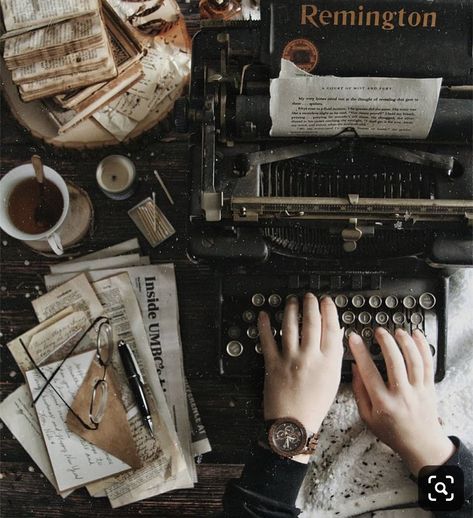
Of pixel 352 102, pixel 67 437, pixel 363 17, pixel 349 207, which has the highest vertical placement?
pixel 363 17

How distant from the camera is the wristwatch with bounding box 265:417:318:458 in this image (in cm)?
113

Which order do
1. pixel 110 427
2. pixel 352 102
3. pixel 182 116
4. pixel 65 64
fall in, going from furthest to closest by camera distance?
pixel 110 427
pixel 65 64
pixel 182 116
pixel 352 102

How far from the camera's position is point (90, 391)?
1.33 meters

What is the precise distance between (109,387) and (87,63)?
0.61 metres

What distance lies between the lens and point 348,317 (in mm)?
1233

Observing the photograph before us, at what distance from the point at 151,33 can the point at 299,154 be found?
1.48 feet

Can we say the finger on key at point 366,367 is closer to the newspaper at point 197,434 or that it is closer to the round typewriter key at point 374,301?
the round typewriter key at point 374,301

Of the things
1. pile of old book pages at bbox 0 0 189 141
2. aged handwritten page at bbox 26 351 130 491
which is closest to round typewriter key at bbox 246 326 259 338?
aged handwritten page at bbox 26 351 130 491

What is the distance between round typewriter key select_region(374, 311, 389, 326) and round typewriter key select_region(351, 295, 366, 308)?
Result: 0.03 meters

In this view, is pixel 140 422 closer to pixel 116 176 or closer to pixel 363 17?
pixel 116 176

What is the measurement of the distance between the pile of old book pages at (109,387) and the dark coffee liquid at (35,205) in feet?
0.34

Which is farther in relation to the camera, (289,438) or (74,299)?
(74,299)

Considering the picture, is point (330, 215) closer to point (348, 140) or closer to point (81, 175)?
point (348, 140)

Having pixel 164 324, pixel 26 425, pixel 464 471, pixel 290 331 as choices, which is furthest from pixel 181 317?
pixel 464 471
